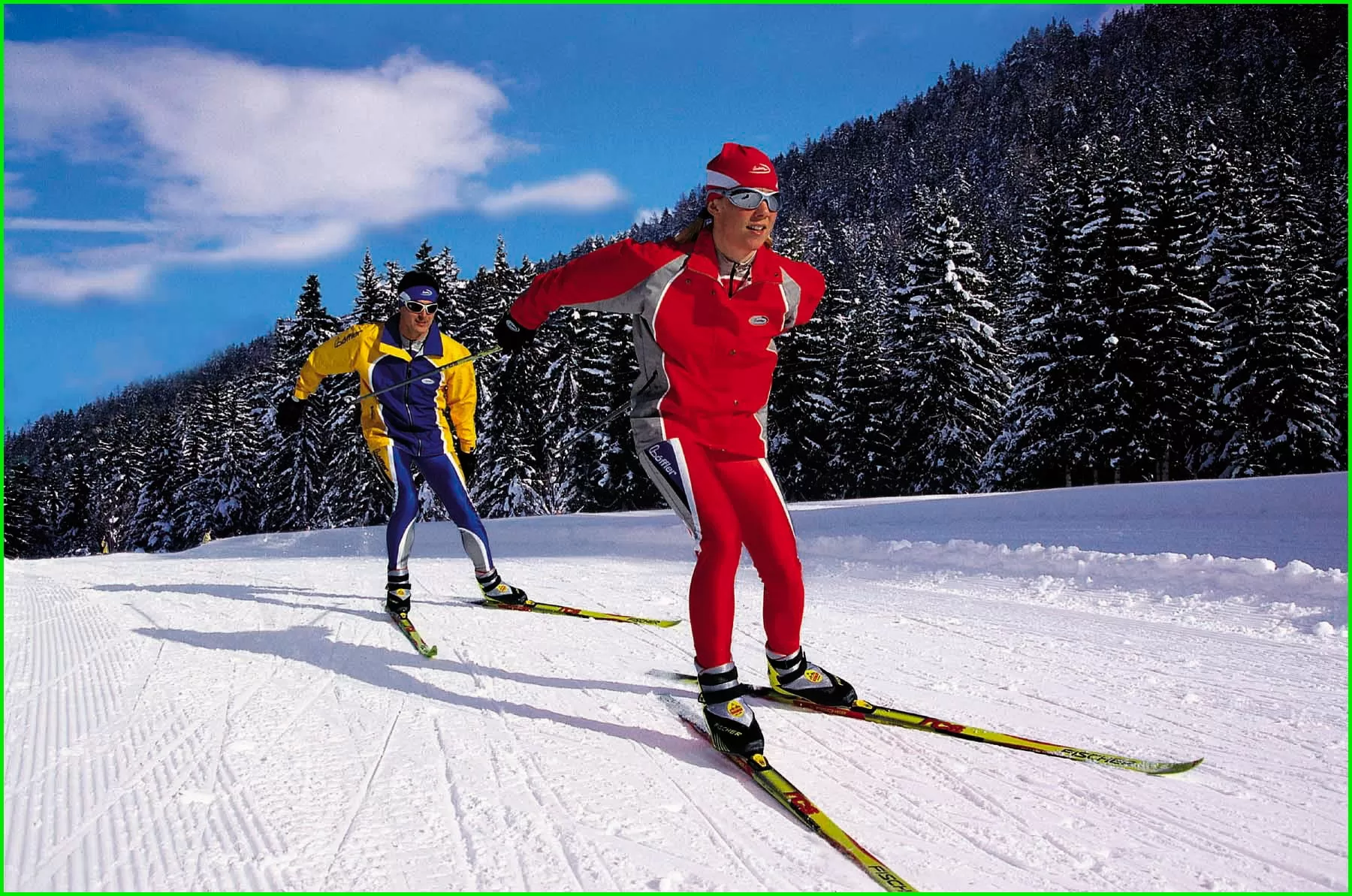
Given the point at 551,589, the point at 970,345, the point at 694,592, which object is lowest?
the point at 551,589

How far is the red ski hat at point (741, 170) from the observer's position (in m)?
3.24

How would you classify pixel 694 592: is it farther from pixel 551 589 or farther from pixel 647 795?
pixel 551 589

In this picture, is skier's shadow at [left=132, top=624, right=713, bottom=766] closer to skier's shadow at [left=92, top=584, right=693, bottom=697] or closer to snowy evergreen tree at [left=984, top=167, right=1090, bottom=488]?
skier's shadow at [left=92, top=584, right=693, bottom=697]

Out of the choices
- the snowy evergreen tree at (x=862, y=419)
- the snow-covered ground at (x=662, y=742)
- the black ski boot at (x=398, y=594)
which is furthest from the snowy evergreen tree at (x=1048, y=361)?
the black ski boot at (x=398, y=594)

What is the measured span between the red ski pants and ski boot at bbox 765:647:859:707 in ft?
0.25

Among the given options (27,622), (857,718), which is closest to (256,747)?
(857,718)

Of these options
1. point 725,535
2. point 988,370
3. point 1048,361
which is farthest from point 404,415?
point 988,370

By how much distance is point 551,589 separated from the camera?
7074 millimetres

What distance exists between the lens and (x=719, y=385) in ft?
11.2

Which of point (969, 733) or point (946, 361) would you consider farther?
point (946, 361)

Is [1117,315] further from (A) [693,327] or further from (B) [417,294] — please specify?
(A) [693,327]

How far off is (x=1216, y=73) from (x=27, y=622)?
169789mm

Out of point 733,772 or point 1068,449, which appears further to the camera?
point 1068,449

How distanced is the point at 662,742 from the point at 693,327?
1.63 m
